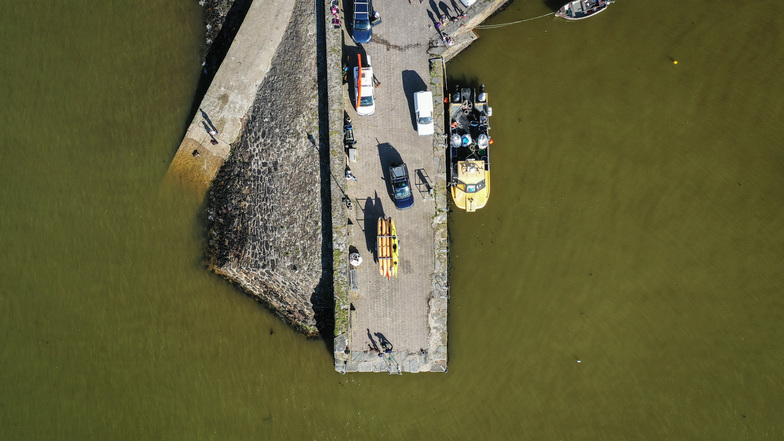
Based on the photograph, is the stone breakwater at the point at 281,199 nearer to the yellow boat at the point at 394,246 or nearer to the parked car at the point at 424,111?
the yellow boat at the point at 394,246

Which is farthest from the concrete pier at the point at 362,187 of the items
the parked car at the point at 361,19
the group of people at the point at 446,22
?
the parked car at the point at 361,19

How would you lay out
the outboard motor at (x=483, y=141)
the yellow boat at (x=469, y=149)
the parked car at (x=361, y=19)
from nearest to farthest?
the parked car at (x=361, y=19) < the outboard motor at (x=483, y=141) < the yellow boat at (x=469, y=149)

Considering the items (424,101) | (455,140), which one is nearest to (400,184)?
(455,140)

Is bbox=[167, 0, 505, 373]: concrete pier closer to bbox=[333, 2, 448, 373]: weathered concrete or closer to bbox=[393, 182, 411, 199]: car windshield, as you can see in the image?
bbox=[333, 2, 448, 373]: weathered concrete

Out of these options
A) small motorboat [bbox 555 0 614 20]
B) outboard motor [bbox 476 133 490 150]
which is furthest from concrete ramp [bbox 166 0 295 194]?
small motorboat [bbox 555 0 614 20]

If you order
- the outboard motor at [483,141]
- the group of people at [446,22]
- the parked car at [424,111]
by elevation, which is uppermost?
the group of people at [446,22]
